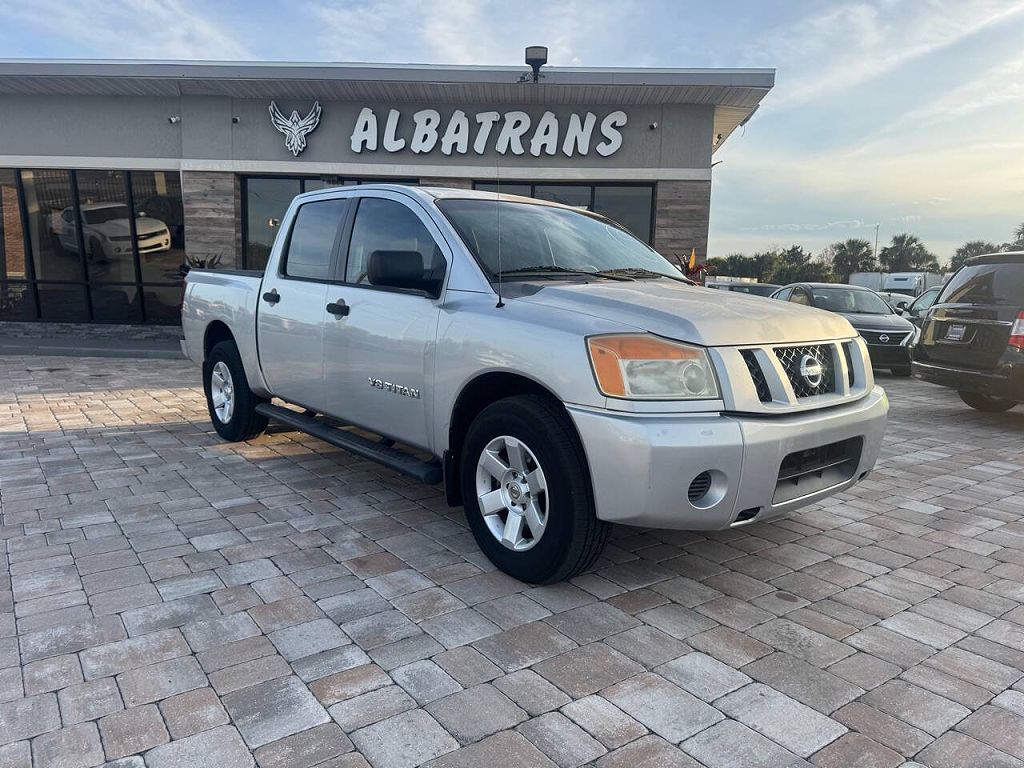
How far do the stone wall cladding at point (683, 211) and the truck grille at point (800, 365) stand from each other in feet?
31.0

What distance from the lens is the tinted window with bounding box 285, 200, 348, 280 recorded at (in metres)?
4.69

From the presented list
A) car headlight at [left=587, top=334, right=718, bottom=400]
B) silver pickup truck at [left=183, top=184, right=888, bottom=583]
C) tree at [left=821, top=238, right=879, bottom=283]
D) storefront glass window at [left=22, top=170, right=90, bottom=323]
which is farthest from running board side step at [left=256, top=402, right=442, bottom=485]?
tree at [left=821, top=238, right=879, bottom=283]

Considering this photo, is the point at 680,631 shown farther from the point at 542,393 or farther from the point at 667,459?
the point at 542,393

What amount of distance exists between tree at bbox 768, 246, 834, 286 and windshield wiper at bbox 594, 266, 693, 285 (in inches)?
1875

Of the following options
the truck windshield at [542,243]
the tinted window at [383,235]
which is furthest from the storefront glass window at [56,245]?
the truck windshield at [542,243]

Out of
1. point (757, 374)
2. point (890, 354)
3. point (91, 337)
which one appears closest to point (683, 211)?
point (890, 354)

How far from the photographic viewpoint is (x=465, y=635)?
9.30ft

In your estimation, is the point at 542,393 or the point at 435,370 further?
the point at 435,370

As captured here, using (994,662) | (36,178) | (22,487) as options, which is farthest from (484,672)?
(36,178)

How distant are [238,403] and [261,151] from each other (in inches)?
349

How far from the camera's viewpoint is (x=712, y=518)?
2.89 m

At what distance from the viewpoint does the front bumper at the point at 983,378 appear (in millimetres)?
6719

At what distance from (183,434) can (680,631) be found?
4.97 metres

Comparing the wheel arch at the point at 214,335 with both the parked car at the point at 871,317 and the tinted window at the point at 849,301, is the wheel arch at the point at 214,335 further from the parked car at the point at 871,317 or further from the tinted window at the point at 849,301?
the tinted window at the point at 849,301
